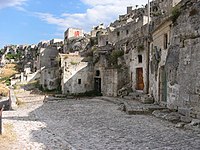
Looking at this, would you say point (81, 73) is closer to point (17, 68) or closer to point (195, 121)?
point (195, 121)

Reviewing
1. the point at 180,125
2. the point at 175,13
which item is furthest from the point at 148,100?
the point at 180,125

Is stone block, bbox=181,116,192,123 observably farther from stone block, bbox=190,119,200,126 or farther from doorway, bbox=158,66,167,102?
doorway, bbox=158,66,167,102

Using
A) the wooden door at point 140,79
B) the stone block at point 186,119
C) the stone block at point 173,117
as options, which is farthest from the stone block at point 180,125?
the wooden door at point 140,79

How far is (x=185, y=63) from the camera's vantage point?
1327 cm

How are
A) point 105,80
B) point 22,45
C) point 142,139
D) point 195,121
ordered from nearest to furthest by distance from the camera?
point 142,139 < point 195,121 < point 105,80 < point 22,45

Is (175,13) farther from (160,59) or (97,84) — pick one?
(97,84)

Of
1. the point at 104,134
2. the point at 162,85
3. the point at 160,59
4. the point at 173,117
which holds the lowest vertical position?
the point at 104,134

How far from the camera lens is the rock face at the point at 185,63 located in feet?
40.1

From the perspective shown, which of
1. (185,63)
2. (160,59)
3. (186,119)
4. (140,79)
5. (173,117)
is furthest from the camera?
(140,79)

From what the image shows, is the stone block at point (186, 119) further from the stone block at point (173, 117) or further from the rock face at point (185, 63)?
the stone block at point (173, 117)

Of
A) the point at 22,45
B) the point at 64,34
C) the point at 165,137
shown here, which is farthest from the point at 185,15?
the point at 22,45

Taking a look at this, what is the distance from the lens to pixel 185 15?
44.1 ft

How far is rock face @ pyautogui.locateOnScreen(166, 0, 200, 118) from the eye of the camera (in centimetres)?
1223

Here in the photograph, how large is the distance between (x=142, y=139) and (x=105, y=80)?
1759 cm
